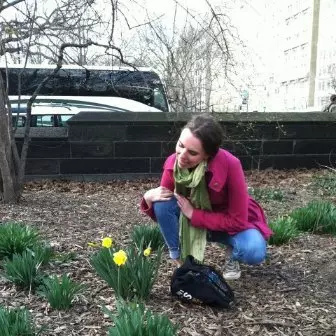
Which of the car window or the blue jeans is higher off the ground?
the car window

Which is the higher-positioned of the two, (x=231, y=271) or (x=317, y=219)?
(x=317, y=219)

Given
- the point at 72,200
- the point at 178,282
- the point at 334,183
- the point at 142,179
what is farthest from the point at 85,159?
the point at 178,282

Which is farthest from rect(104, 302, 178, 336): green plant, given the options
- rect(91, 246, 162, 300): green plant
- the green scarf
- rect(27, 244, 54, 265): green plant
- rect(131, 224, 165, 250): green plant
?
rect(131, 224, 165, 250): green plant

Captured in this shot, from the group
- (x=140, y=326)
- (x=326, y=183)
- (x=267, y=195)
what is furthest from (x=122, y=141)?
(x=140, y=326)

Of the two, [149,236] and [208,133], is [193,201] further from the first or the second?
[149,236]

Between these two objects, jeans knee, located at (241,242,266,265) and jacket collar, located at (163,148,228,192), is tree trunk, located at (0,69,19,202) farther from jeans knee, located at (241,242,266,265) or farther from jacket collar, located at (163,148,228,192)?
jeans knee, located at (241,242,266,265)

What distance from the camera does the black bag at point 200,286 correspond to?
2.71m

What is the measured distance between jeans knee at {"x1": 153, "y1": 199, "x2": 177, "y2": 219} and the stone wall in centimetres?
553

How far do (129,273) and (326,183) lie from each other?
5.90 meters

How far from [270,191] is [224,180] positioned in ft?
13.8

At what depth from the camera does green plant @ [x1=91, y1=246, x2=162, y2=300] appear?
2691 mm

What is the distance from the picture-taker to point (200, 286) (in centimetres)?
272

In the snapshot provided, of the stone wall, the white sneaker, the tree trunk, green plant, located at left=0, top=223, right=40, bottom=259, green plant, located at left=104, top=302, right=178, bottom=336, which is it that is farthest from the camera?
the stone wall

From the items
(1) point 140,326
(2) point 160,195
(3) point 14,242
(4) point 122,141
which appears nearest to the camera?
(1) point 140,326
